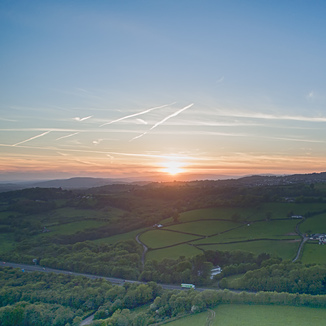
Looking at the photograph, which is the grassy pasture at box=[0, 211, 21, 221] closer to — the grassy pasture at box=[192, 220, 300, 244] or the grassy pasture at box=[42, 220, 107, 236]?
the grassy pasture at box=[42, 220, 107, 236]

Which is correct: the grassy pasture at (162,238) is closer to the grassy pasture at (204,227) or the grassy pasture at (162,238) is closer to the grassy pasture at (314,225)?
the grassy pasture at (204,227)

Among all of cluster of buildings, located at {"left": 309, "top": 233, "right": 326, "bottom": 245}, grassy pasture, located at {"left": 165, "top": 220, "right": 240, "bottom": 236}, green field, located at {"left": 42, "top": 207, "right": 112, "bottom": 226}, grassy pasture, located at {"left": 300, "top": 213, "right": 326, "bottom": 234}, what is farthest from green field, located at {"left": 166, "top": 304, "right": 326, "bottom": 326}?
green field, located at {"left": 42, "top": 207, "right": 112, "bottom": 226}

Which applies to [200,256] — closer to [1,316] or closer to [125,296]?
[125,296]

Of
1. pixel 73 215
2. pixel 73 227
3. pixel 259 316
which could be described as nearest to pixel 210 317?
pixel 259 316

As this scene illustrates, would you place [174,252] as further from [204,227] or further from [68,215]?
[68,215]

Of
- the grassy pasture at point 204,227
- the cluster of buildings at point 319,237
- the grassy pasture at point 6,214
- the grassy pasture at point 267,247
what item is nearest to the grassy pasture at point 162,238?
the grassy pasture at point 204,227

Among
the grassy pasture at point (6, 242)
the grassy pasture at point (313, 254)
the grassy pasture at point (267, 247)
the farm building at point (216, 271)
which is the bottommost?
the farm building at point (216, 271)

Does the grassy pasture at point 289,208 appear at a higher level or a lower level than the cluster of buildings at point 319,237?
higher
